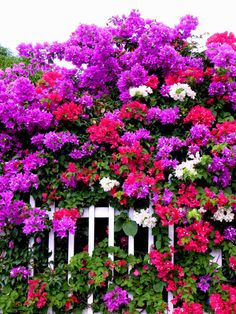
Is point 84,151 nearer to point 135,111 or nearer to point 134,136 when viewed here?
point 134,136

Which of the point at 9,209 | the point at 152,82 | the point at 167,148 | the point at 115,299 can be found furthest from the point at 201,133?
the point at 9,209

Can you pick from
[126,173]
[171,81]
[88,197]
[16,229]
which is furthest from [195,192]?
[16,229]

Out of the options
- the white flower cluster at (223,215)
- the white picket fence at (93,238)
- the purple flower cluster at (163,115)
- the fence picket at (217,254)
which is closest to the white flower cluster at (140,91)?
the purple flower cluster at (163,115)

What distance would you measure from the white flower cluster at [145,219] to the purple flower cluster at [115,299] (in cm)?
50

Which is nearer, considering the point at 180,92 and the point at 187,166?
the point at 187,166

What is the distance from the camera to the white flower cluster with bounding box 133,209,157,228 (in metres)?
2.77

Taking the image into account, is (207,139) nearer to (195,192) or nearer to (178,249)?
(195,192)

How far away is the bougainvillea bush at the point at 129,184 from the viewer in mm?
2803

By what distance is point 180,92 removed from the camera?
3131 mm

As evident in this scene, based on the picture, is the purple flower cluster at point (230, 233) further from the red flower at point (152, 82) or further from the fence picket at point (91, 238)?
the red flower at point (152, 82)

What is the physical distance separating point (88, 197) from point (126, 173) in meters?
0.34

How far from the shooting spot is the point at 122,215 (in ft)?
9.46

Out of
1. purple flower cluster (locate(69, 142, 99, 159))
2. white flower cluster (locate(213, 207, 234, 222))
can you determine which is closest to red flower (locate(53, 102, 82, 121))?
purple flower cluster (locate(69, 142, 99, 159))

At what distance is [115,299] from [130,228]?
50 centimetres
